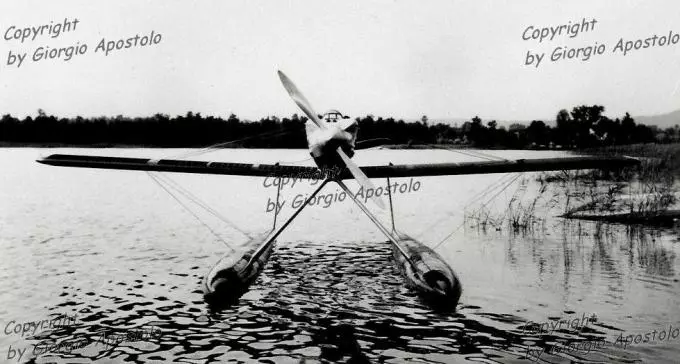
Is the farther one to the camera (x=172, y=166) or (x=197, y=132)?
(x=197, y=132)

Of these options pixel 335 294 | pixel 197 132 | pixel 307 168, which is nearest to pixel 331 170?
pixel 307 168

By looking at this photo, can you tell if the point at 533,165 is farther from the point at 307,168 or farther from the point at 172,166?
the point at 172,166

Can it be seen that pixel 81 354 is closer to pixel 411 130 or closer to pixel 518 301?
pixel 518 301

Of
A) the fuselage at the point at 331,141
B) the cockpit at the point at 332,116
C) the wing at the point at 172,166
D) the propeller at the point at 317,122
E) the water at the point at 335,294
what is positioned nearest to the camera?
the water at the point at 335,294

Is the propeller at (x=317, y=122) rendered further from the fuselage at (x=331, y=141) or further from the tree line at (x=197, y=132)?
the tree line at (x=197, y=132)

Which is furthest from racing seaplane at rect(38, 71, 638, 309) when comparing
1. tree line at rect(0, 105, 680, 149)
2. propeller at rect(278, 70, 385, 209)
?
tree line at rect(0, 105, 680, 149)

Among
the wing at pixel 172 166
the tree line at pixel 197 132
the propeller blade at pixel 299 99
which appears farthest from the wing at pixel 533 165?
the tree line at pixel 197 132
